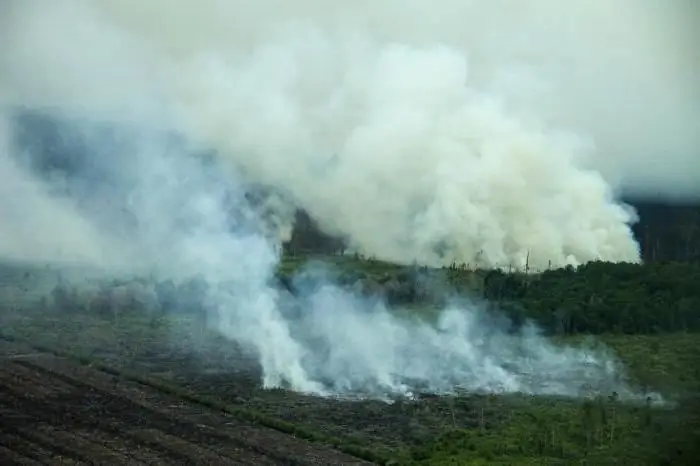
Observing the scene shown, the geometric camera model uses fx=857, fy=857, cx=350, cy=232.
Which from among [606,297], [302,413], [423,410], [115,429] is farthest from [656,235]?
[115,429]

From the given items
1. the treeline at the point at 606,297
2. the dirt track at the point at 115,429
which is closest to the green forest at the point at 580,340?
the treeline at the point at 606,297

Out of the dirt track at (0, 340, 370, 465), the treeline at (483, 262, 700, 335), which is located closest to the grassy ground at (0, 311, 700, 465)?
the dirt track at (0, 340, 370, 465)

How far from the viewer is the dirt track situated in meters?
7.39

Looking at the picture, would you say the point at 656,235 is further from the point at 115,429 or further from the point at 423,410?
the point at 115,429

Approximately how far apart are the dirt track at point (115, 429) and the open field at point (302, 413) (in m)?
0.02

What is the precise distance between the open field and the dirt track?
0.02 m

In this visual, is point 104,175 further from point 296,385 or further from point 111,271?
point 296,385

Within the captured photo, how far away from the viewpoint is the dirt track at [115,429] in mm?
7391

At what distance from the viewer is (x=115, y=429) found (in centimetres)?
795

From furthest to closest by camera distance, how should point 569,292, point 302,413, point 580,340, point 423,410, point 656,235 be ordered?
point 656,235, point 569,292, point 580,340, point 423,410, point 302,413

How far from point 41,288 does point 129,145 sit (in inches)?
139

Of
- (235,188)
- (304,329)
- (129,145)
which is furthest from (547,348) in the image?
(129,145)

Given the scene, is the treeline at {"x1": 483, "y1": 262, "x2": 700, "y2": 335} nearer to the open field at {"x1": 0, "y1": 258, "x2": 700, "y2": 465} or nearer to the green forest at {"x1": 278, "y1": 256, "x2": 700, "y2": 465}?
the green forest at {"x1": 278, "y1": 256, "x2": 700, "y2": 465}

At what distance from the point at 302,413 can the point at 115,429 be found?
6.75ft
